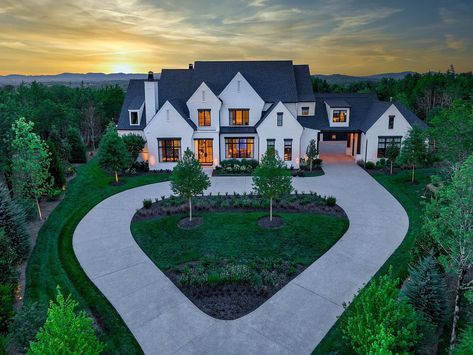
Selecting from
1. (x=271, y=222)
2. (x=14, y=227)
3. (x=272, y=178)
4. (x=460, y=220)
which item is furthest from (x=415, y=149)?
(x=14, y=227)

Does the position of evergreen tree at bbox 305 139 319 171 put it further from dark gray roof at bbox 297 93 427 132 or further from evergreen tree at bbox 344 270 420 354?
evergreen tree at bbox 344 270 420 354

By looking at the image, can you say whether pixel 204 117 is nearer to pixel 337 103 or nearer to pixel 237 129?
pixel 237 129

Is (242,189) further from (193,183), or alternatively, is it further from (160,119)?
(160,119)

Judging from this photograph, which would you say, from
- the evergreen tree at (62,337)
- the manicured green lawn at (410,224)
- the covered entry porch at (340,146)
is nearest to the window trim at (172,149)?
the covered entry porch at (340,146)

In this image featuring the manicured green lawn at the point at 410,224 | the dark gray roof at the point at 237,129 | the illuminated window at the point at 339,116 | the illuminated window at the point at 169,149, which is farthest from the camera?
Answer: the illuminated window at the point at 339,116

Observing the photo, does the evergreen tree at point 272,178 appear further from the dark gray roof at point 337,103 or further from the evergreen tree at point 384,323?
the dark gray roof at point 337,103

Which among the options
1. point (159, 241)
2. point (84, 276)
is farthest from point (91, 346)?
point (159, 241)

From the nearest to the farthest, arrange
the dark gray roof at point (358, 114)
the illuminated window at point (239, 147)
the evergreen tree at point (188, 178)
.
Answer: the evergreen tree at point (188, 178)
the dark gray roof at point (358, 114)
the illuminated window at point (239, 147)
